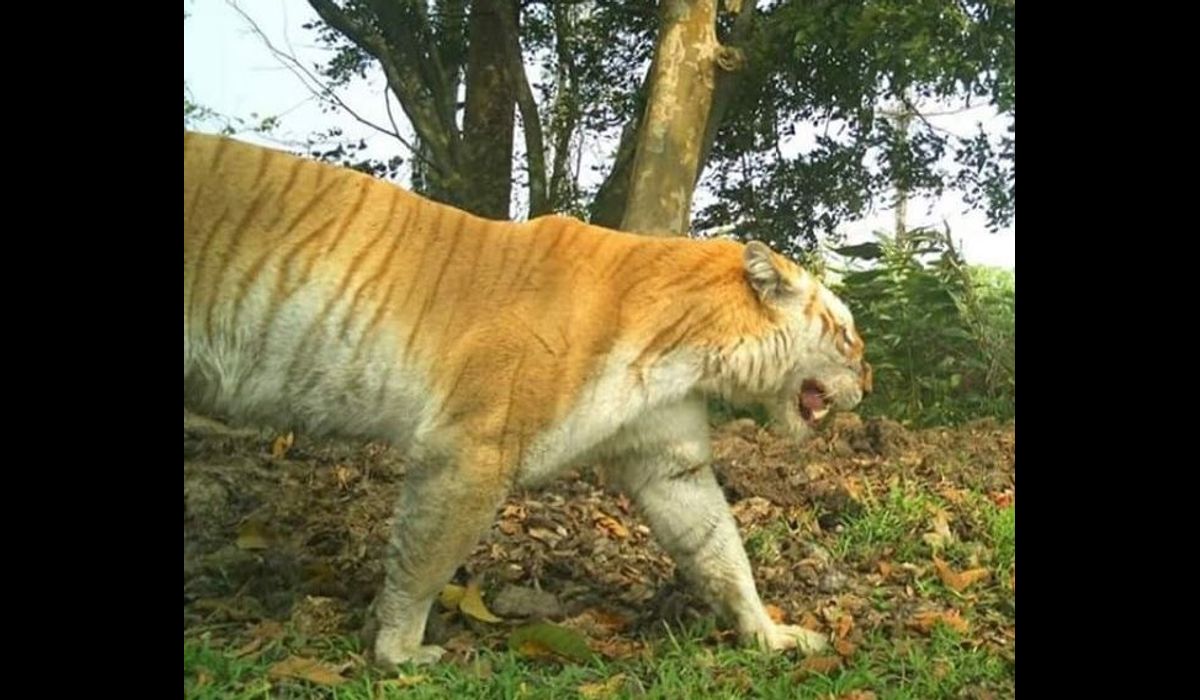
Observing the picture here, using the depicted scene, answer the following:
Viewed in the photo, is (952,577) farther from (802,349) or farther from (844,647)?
(802,349)

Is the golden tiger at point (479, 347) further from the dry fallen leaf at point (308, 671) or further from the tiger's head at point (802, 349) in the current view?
the dry fallen leaf at point (308, 671)

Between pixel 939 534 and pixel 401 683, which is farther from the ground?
pixel 939 534

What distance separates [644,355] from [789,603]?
72 cm

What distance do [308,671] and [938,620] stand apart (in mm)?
1545

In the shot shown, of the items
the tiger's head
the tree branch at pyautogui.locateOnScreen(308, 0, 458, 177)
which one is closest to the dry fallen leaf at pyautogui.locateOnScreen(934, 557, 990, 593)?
the tiger's head

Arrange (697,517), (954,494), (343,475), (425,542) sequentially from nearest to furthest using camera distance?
(425,542), (343,475), (697,517), (954,494)

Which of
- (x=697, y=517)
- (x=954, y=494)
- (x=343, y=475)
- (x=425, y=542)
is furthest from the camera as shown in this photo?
(x=954, y=494)

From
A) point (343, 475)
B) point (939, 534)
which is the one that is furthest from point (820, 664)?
point (343, 475)

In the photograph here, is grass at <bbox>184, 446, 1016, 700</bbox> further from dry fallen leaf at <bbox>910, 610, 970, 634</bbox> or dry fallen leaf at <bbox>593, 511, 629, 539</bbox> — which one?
dry fallen leaf at <bbox>593, 511, 629, 539</bbox>

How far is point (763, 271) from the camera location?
3508mm

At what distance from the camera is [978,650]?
359cm

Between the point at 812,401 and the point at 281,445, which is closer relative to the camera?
the point at 281,445
